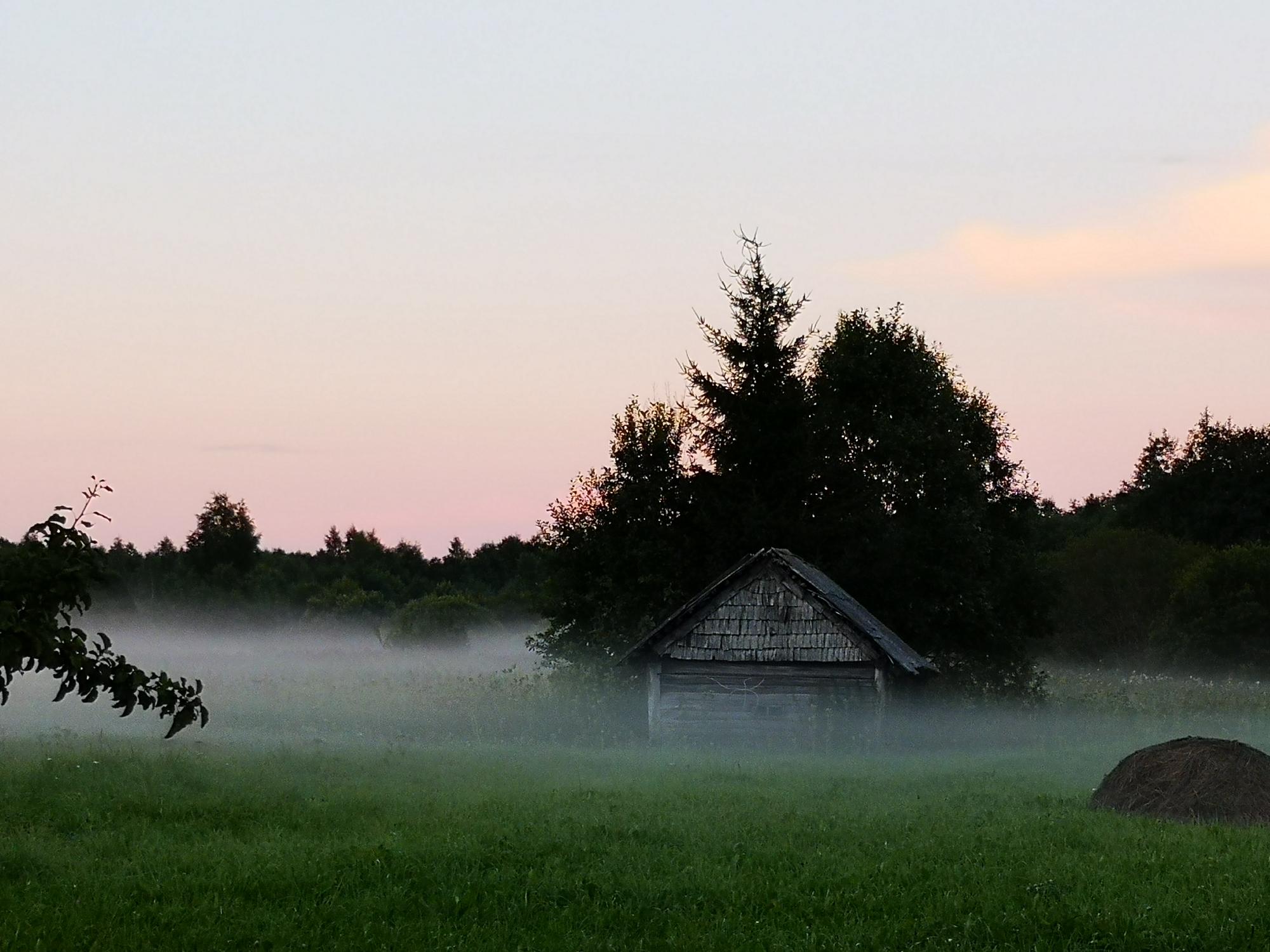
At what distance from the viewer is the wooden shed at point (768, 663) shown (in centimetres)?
3478

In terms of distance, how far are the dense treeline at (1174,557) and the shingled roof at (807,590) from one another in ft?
160

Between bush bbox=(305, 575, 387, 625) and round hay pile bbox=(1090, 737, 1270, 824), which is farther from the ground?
bush bbox=(305, 575, 387, 625)

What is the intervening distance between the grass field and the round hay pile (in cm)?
94

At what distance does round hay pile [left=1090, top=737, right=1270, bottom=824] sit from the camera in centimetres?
2105

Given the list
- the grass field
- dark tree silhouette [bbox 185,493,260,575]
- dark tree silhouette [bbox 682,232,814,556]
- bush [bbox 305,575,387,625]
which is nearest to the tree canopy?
dark tree silhouette [bbox 682,232,814,556]

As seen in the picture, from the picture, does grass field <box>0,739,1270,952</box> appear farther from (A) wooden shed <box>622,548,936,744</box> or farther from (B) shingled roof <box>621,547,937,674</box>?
(A) wooden shed <box>622,548,936,744</box>

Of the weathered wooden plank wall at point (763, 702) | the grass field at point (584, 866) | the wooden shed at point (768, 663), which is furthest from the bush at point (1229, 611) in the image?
the grass field at point (584, 866)

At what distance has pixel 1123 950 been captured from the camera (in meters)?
13.4

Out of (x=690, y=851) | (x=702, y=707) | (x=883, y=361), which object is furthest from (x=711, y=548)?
(x=690, y=851)

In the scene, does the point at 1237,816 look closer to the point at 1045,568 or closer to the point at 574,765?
the point at 574,765

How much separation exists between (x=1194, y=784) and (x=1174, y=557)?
7150cm

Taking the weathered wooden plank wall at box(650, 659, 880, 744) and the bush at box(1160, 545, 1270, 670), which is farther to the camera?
the bush at box(1160, 545, 1270, 670)

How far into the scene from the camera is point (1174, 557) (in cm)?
8812

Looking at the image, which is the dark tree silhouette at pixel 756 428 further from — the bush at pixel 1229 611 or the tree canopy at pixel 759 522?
the bush at pixel 1229 611
